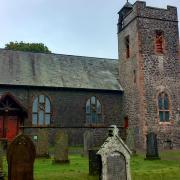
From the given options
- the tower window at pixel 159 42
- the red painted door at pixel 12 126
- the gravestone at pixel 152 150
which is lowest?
the gravestone at pixel 152 150

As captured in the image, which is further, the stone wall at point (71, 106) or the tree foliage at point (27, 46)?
the tree foliage at point (27, 46)

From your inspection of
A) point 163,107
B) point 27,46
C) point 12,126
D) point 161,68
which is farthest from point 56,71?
point 27,46

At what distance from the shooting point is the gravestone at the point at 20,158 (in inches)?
346

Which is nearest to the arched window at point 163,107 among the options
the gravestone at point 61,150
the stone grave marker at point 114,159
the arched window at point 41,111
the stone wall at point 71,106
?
the stone wall at point 71,106

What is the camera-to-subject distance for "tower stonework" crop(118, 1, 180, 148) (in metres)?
24.2

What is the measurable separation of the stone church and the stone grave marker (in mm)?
13998

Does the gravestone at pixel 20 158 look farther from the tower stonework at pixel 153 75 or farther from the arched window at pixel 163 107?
the arched window at pixel 163 107

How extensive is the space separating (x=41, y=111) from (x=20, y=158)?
16.1 m

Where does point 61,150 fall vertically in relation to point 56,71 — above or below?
below

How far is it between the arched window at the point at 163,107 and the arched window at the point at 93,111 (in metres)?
5.21

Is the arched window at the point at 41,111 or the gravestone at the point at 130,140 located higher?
the arched window at the point at 41,111

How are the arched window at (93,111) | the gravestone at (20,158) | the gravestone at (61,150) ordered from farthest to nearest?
the arched window at (93,111) < the gravestone at (61,150) < the gravestone at (20,158)

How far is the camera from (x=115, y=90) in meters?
27.0

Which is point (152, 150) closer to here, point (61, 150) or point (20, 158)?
point (61, 150)
